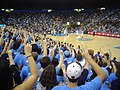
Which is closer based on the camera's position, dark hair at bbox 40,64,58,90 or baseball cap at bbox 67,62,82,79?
baseball cap at bbox 67,62,82,79

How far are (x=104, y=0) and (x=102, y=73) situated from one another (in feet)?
158

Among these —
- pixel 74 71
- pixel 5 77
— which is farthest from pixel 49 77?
pixel 5 77

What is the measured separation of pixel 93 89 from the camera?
3.28 meters

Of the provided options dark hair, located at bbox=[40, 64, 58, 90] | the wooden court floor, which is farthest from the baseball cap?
the wooden court floor

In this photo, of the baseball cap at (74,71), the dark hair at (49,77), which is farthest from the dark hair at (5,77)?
the dark hair at (49,77)

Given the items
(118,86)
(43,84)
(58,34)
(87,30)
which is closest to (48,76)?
(43,84)

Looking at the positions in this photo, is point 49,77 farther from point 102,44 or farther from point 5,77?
point 102,44

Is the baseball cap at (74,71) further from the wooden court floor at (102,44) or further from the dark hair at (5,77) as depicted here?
the wooden court floor at (102,44)

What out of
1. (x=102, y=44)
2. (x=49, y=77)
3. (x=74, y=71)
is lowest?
(x=102, y=44)

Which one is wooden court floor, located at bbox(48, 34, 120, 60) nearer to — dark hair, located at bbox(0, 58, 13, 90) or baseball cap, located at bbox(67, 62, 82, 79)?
baseball cap, located at bbox(67, 62, 82, 79)

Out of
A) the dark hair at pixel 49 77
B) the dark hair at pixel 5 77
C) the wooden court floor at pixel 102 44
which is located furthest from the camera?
the wooden court floor at pixel 102 44

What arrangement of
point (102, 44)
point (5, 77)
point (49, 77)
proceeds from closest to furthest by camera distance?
point (5, 77)
point (49, 77)
point (102, 44)

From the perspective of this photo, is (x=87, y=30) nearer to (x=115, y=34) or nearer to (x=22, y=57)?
(x=115, y=34)

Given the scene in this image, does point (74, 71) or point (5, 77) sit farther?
point (74, 71)
